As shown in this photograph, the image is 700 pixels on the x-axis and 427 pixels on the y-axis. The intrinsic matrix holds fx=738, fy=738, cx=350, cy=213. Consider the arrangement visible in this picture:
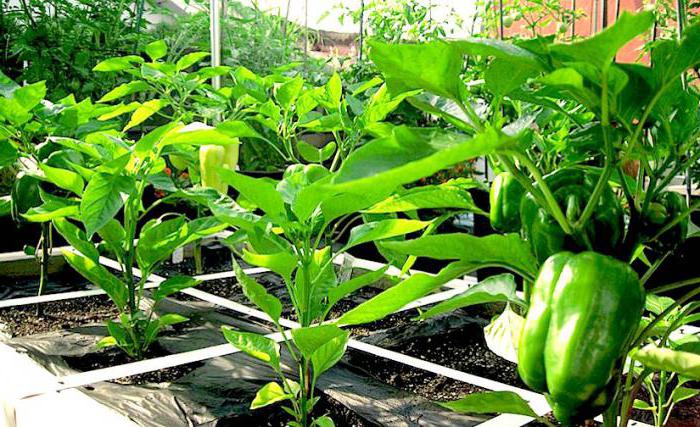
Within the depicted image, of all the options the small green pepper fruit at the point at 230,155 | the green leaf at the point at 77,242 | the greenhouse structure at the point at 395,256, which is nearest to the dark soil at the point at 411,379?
the greenhouse structure at the point at 395,256

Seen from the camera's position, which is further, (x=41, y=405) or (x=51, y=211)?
(x=51, y=211)

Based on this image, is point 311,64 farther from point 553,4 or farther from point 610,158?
point 610,158

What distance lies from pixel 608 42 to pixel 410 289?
0.26 m

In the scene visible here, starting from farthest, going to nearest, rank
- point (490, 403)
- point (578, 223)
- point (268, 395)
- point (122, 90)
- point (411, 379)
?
1. point (122, 90)
2. point (411, 379)
3. point (268, 395)
4. point (490, 403)
5. point (578, 223)

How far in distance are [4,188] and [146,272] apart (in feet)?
5.70

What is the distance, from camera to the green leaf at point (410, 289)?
60cm

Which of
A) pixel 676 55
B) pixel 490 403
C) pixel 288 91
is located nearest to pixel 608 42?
pixel 676 55

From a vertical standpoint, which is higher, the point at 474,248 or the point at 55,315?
the point at 474,248

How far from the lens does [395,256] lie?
3.23 feet

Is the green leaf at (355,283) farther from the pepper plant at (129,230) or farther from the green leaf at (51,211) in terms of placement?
the green leaf at (51,211)

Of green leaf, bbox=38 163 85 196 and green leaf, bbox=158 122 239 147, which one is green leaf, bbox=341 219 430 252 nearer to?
green leaf, bbox=158 122 239 147

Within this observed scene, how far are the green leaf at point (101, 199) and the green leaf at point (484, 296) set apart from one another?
543mm

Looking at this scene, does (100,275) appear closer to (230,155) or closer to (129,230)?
(129,230)

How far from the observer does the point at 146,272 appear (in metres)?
1.28
